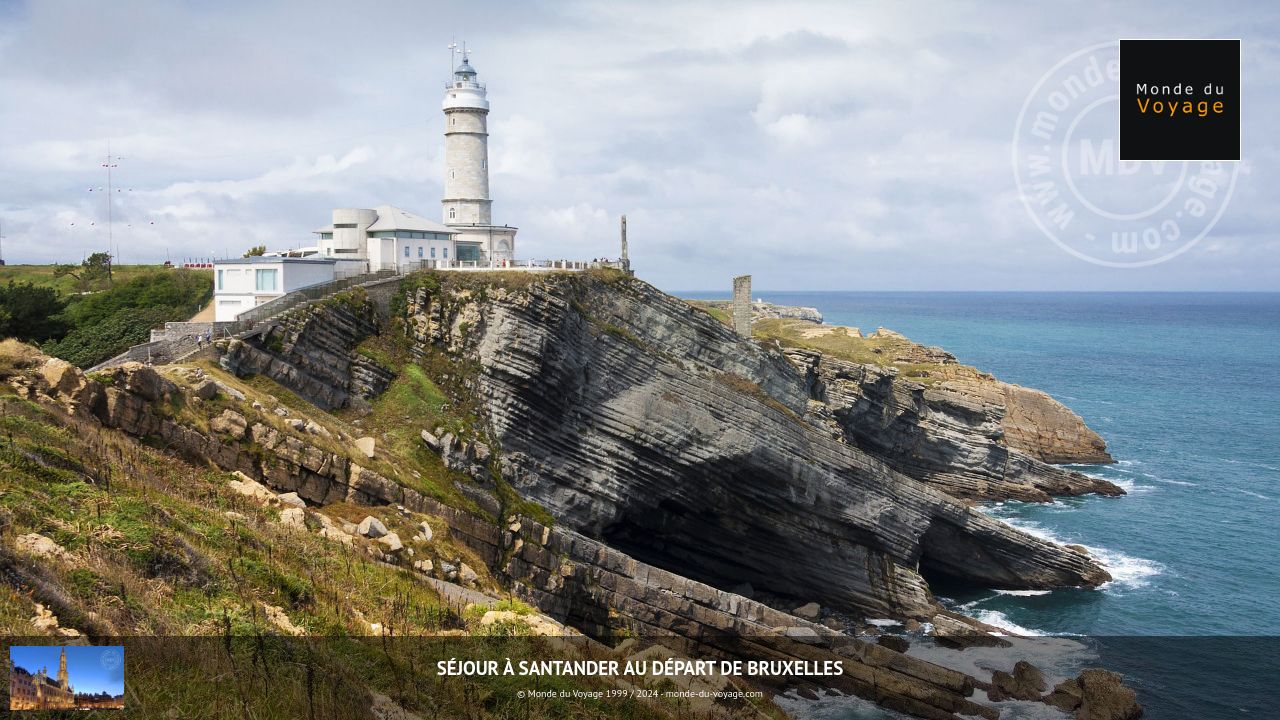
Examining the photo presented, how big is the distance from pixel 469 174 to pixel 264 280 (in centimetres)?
1489

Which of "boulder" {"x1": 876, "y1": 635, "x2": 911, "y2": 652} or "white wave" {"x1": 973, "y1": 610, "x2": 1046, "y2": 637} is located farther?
"white wave" {"x1": 973, "y1": 610, "x2": 1046, "y2": 637}

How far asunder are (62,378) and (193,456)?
2.96 metres

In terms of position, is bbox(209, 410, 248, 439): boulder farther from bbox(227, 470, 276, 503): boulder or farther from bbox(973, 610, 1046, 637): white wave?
bbox(973, 610, 1046, 637): white wave

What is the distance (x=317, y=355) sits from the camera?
96.4ft

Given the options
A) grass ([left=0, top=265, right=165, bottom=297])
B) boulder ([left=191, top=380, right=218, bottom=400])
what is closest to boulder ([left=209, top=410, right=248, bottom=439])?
boulder ([left=191, top=380, right=218, bottom=400])

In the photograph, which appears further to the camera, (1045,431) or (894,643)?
(1045,431)

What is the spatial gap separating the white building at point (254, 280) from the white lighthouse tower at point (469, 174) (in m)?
11.2

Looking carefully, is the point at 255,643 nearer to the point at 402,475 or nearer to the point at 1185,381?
the point at 402,475

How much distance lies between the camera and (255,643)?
1041cm

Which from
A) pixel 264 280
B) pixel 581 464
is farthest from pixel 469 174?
pixel 581 464

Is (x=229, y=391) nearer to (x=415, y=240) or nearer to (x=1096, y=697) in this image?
(x=415, y=240)

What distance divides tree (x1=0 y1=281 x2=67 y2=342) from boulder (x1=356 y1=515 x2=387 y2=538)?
70.0 ft

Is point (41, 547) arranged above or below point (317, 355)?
below

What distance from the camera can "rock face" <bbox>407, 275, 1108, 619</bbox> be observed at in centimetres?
3259
